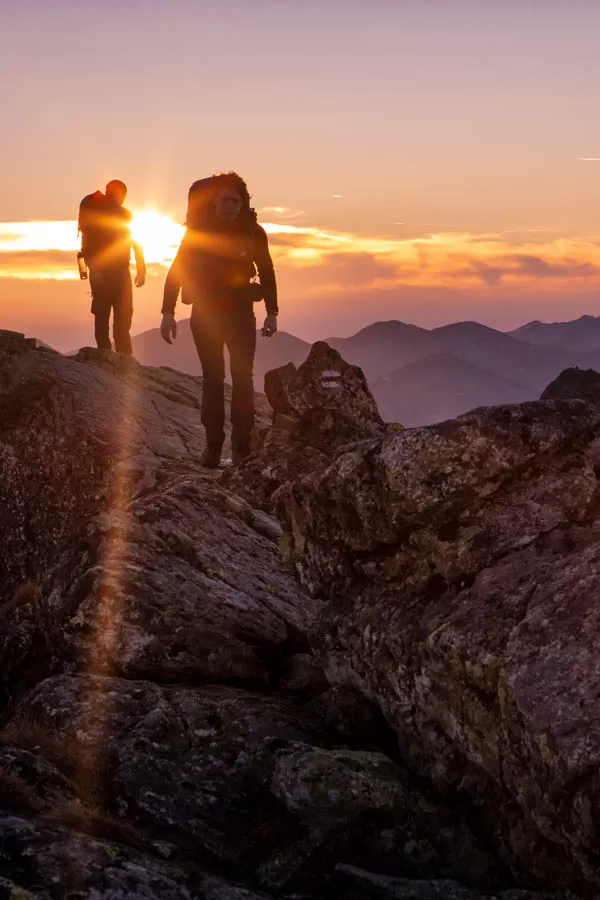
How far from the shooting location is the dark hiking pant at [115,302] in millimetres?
27688

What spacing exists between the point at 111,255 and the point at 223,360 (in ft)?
34.2

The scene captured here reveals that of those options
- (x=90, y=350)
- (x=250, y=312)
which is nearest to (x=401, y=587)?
(x=250, y=312)

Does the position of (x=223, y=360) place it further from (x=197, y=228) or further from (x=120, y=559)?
(x=120, y=559)

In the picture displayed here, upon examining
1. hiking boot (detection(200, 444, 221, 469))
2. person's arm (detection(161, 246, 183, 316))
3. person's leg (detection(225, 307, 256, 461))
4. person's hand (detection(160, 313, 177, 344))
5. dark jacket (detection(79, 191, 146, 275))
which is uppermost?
dark jacket (detection(79, 191, 146, 275))

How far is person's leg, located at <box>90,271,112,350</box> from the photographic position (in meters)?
27.7

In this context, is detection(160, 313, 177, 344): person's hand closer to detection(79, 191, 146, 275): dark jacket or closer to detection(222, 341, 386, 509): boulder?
detection(222, 341, 386, 509): boulder

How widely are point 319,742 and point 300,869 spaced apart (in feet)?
6.40

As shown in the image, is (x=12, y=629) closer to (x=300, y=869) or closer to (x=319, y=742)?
(x=319, y=742)

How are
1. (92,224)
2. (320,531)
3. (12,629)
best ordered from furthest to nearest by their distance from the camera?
(92,224)
(12,629)
(320,531)

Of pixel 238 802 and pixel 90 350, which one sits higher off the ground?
pixel 90 350

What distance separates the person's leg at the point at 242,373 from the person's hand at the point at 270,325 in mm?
278

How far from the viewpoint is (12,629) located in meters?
14.0

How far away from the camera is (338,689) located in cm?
994

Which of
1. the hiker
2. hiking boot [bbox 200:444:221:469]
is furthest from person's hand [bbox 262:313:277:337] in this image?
hiking boot [bbox 200:444:221:469]
